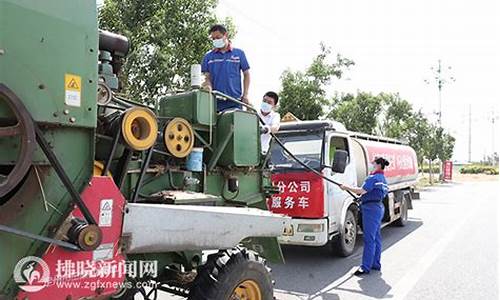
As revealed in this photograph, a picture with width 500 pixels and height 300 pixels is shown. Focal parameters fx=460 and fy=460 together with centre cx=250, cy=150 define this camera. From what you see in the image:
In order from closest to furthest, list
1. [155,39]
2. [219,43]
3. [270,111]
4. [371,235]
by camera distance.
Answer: [219,43], [270,111], [371,235], [155,39]

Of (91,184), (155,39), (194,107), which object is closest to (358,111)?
(155,39)

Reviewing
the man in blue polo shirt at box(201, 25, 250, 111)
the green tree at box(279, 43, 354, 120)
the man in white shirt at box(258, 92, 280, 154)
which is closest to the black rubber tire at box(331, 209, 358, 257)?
the man in white shirt at box(258, 92, 280, 154)

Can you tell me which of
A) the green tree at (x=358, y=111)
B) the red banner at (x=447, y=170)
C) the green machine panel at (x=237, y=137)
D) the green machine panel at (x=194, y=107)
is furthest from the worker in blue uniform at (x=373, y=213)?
the red banner at (x=447, y=170)

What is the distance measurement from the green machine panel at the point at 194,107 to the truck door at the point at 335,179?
390 cm

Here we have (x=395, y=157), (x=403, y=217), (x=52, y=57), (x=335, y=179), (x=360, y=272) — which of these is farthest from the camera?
(x=403, y=217)

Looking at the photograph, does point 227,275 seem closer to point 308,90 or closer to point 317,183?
point 317,183

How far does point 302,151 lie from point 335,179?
2.46ft

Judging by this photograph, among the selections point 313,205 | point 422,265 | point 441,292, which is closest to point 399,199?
point 422,265

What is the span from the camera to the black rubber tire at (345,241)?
8.01 m

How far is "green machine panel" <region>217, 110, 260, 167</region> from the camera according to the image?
13.7 ft

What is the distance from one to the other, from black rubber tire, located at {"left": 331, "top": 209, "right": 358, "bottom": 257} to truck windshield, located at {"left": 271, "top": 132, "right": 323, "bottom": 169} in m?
1.29

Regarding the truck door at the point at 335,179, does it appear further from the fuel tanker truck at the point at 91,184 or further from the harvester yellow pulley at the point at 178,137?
the harvester yellow pulley at the point at 178,137

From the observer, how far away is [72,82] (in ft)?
8.68

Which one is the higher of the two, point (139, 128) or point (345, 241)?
point (139, 128)
